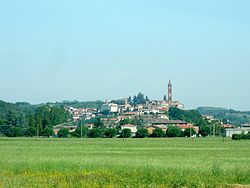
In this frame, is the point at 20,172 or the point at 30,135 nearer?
the point at 20,172

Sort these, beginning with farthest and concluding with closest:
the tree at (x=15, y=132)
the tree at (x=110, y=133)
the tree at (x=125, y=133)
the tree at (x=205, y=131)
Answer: the tree at (x=205, y=131)
the tree at (x=15, y=132)
the tree at (x=110, y=133)
the tree at (x=125, y=133)

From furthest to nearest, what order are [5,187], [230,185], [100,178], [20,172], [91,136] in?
[91,136]
[20,172]
[100,178]
[230,185]
[5,187]

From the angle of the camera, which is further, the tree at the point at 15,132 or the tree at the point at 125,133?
the tree at the point at 15,132

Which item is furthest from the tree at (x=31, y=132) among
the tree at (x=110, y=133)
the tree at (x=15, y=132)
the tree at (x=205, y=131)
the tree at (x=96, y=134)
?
the tree at (x=205, y=131)

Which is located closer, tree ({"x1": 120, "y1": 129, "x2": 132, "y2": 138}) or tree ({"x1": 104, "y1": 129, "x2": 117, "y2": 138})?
tree ({"x1": 120, "y1": 129, "x2": 132, "y2": 138})

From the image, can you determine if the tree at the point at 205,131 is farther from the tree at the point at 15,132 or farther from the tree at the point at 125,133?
the tree at the point at 15,132

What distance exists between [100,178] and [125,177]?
1608 mm

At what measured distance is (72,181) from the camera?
89.6ft

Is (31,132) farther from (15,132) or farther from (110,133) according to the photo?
(110,133)

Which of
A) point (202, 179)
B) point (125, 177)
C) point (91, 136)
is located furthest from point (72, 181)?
point (91, 136)

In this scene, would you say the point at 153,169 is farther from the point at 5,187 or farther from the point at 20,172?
the point at 5,187

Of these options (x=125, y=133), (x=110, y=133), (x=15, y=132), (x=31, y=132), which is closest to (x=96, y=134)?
(x=110, y=133)

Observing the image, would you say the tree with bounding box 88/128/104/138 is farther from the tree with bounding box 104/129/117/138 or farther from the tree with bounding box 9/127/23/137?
the tree with bounding box 9/127/23/137

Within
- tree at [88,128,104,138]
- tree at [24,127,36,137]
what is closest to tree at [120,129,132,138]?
tree at [88,128,104,138]
